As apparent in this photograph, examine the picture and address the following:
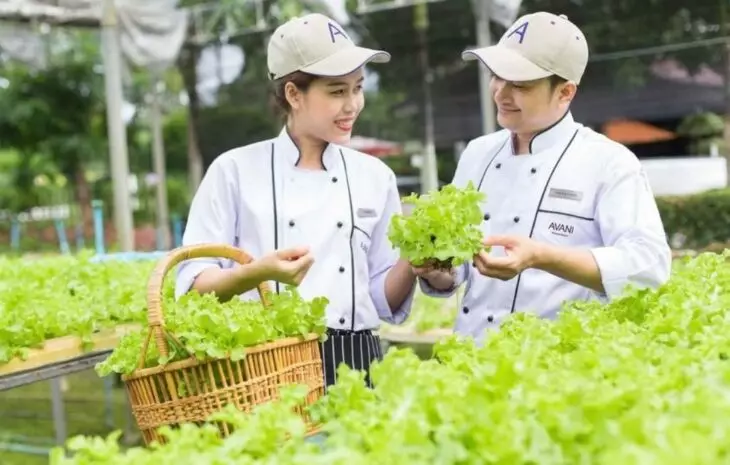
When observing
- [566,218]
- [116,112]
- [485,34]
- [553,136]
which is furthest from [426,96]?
[566,218]

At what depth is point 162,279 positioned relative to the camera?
199 centimetres

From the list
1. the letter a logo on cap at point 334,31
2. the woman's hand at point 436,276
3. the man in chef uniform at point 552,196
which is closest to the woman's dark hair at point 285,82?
the letter a logo on cap at point 334,31

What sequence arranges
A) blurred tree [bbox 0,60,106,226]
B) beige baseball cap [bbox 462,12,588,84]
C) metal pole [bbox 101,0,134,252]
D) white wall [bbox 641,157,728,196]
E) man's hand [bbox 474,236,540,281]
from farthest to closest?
1. blurred tree [bbox 0,60,106,226]
2. metal pole [bbox 101,0,134,252]
3. white wall [bbox 641,157,728,196]
4. beige baseball cap [bbox 462,12,588,84]
5. man's hand [bbox 474,236,540,281]

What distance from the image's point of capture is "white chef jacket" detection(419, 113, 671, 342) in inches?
89.6

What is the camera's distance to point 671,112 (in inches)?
335

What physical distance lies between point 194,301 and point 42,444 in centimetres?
411

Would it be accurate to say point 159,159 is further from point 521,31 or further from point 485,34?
point 521,31

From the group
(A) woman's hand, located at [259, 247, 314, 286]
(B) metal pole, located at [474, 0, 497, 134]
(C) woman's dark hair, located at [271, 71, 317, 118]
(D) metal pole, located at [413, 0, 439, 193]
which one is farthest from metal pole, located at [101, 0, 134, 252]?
(A) woman's hand, located at [259, 247, 314, 286]

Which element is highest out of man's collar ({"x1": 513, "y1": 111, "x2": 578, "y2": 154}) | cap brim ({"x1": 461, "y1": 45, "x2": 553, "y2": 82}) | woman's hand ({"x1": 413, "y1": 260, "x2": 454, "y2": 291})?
cap brim ({"x1": 461, "y1": 45, "x2": 553, "y2": 82})

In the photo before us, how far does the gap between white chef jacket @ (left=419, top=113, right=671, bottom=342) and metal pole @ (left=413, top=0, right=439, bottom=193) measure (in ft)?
21.1

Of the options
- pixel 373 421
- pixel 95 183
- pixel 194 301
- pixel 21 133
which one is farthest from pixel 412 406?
pixel 95 183

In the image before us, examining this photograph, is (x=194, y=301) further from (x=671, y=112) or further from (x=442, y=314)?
(x=671, y=112)

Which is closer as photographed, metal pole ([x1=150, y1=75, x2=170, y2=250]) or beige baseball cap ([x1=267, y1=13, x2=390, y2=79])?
beige baseball cap ([x1=267, y1=13, x2=390, y2=79])

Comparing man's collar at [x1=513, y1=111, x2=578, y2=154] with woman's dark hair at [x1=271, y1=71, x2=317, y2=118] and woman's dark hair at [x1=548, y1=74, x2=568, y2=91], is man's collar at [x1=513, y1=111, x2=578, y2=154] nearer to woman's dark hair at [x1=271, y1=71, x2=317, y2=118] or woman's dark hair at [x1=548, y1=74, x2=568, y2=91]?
woman's dark hair at [x1=548, y1=74, x2=568, y2=91]
